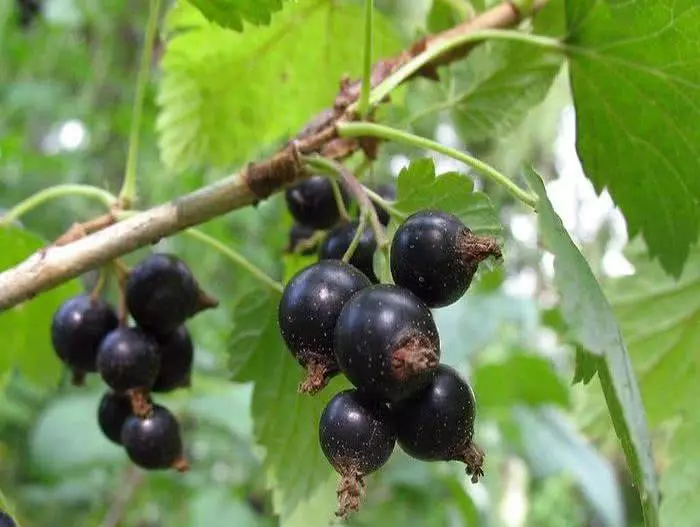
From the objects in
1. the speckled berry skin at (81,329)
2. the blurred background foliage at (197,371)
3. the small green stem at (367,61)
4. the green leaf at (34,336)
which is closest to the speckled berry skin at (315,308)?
the small green stem at (367,61)

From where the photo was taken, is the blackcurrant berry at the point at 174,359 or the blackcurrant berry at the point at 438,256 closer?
the blackcurrant berry at the point at 438,256

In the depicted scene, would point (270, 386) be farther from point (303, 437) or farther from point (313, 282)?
point (313, 282)

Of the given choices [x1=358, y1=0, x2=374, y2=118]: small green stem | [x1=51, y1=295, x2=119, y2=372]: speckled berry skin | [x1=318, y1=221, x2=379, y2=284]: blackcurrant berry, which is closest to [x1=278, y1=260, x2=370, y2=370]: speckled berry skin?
[x1=318, y1=221, x2=379, y2=284]: blackcurrant berry

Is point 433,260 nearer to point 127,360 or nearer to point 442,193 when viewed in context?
point 442,193

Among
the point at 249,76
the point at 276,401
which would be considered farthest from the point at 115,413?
the point at 249,76

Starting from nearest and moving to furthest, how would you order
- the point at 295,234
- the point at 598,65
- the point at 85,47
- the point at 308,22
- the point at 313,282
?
the point at 313,282
the point at 598,65
the point at 295,234
the point at 308,22
the point at 85,47

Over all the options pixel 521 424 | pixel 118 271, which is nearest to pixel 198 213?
pixel 118 271

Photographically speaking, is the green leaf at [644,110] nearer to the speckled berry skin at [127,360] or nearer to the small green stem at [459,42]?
the small green stem at [459,42]
